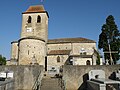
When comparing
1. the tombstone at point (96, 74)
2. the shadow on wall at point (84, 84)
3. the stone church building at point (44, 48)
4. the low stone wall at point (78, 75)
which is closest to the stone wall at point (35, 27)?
the stone church building at point (44, 48)

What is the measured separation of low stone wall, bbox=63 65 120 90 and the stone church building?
12663mm

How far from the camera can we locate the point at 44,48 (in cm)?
3412

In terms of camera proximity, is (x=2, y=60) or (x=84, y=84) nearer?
(x=84, y=84)

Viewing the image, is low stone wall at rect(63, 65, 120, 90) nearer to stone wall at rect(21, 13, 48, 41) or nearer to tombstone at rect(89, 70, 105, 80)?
tombstone at rect(89, 70, 105, 80)

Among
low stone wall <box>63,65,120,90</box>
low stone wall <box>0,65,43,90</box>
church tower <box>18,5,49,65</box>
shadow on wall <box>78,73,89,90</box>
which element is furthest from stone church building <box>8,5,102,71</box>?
shadow on wall <box>78,73,89,90</box>

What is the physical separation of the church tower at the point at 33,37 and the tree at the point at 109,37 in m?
13.7

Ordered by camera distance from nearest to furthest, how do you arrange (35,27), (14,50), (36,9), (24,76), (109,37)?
(24,76)
(109,37)
(35,27)
(14,50)
(36,9)

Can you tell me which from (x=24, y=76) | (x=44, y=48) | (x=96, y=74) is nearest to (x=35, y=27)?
(x=44, y=48)

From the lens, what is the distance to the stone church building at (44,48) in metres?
31.5

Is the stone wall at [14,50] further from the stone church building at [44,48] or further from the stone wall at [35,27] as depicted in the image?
the stone wall at [35,27]

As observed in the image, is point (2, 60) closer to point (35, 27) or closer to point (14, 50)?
point (14, 50)

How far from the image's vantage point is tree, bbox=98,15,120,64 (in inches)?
1345

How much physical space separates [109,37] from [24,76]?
24.0 m

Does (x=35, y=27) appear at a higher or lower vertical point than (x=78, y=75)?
higher
